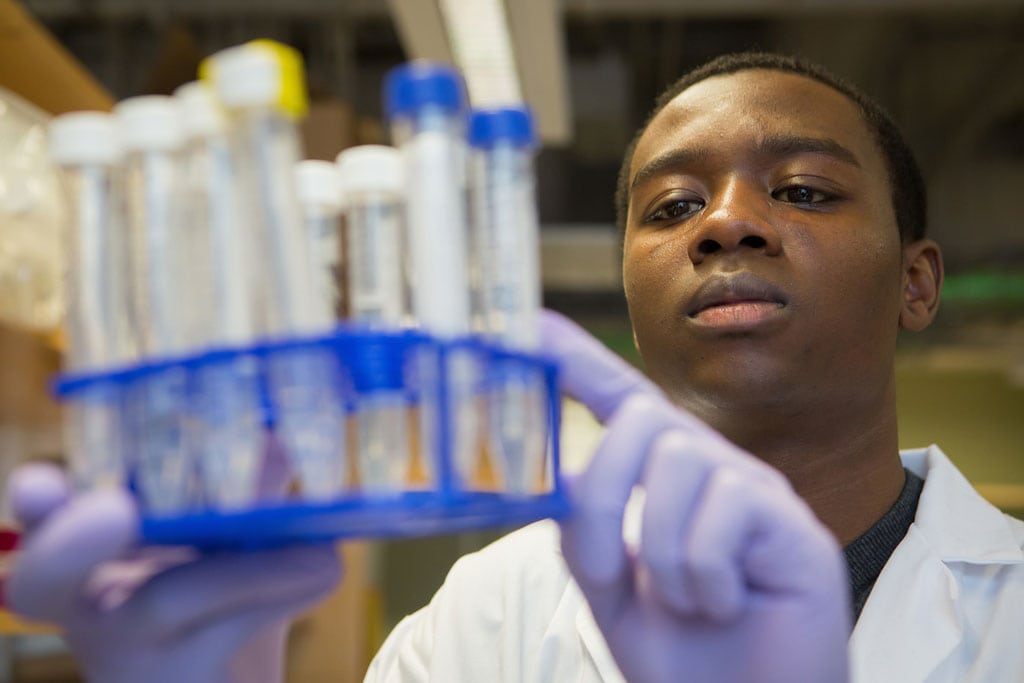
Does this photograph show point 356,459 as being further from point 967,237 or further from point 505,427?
point 967,237

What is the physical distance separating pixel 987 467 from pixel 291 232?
285 inches

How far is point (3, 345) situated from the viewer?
159 centimetres

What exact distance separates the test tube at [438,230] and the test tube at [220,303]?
110 mm

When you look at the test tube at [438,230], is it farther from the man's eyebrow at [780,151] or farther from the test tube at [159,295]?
A: the man's eyebrow at [780,151]

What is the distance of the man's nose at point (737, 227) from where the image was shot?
1.38 m

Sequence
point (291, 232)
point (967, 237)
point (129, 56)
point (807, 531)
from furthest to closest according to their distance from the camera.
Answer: point (967, 237) → point (129, 56) → point (807, 531) → point (291, 232)

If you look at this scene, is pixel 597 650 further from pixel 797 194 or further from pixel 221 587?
pixel 221 587

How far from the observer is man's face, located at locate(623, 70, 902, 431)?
1.38m

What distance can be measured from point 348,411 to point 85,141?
0.84ft

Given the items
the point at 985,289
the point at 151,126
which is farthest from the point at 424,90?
the point at 985,289

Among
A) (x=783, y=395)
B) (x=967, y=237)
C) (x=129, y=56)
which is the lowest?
(x=783, y=395)

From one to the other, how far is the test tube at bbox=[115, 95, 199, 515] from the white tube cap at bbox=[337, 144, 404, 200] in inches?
4.6

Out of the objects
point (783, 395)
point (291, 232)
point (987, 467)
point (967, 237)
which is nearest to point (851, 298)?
point (783, 395)

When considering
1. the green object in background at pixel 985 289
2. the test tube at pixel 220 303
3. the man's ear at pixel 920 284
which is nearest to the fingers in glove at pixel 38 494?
the test tube at pixel 220 303
